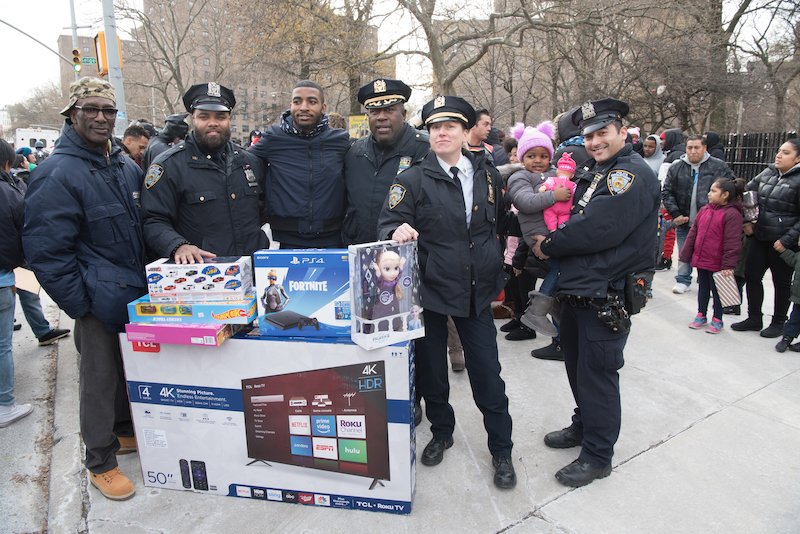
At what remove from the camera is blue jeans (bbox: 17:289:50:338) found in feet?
17.0

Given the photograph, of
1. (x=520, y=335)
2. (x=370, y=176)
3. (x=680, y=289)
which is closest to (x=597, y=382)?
(x=370, y=176)

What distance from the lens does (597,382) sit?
2.89 metres

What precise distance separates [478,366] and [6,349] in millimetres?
3531

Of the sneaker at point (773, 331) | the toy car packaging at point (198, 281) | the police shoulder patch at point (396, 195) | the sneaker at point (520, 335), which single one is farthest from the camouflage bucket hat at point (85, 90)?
the sneaker at point (773, 331)

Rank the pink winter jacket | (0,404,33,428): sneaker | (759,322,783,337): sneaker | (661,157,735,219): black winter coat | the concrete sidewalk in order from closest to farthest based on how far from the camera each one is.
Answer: the concrete sidewalk < (0,404,33,428): sneaker < (759,322,783,337): sneaker < the pink winter jacket < (661,157,735,219): black winter coat

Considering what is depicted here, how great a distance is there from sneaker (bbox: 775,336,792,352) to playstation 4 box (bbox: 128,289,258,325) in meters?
4.87

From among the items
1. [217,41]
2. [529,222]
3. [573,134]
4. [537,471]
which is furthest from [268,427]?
[217,41]

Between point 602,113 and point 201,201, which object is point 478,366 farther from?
point 201,201

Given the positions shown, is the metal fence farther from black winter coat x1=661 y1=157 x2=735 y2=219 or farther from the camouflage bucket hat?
the camouflage bucket hat

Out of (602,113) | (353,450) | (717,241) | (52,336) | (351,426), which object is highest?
(602,113)

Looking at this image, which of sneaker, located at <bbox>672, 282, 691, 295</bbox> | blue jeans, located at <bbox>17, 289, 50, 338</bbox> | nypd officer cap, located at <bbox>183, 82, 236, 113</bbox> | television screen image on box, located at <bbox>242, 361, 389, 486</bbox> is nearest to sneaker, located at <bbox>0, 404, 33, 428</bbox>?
blue jeans, located at <bbox>17, 289, 50, 338</bbox>

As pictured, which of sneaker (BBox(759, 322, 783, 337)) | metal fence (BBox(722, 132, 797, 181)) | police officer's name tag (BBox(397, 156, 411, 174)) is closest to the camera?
police officer's name tag (BBox(397, 156, 411, 174))

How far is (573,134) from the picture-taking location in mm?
4527

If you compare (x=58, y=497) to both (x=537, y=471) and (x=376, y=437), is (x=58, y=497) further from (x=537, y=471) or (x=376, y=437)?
(x=537, y=471)
